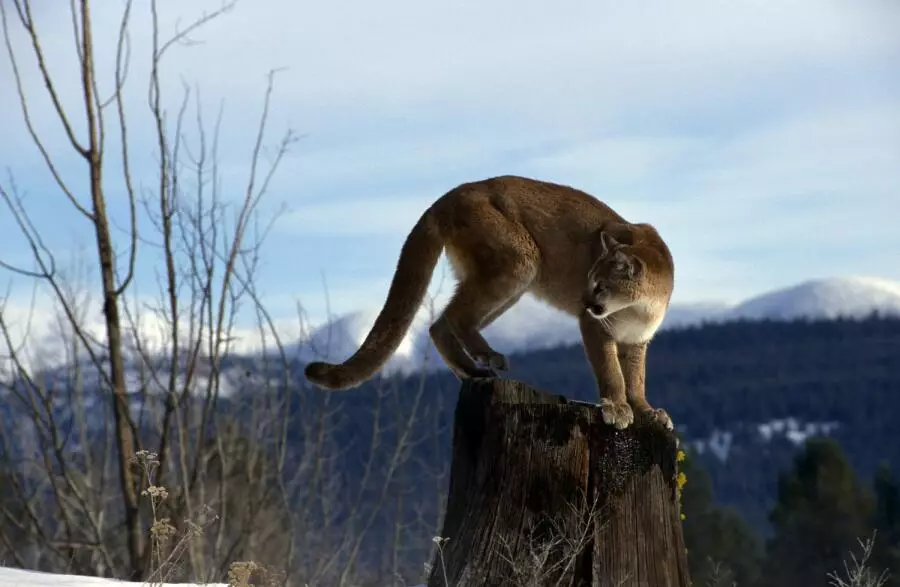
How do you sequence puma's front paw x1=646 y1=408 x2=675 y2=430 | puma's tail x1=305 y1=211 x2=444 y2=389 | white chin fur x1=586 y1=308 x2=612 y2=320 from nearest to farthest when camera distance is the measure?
puma's front paw x1=646 y1=408 x2=675 y2=430 < white chin fur x1=586 y1=308 x2=612 y2=320 < puma's tail x1=305 y1=211 x2=444 y2=389

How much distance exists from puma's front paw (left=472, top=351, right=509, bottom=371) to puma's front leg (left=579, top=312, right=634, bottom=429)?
0.43 metres

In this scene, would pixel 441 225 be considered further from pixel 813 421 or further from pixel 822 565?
pixel 813 421

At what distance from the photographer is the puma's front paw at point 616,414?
461cm

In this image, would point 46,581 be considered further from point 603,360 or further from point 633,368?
point 633,368

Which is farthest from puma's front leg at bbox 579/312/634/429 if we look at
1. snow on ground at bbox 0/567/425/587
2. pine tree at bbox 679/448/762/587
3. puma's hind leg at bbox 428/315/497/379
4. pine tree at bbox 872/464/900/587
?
pine tree at bbox 872/464/900/587

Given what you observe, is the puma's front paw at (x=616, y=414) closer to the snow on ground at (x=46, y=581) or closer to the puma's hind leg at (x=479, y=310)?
the puma's hind leg at (x=479, y=310)

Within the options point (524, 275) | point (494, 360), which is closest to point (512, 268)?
point (524, 275)

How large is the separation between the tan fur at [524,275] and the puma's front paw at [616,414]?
18.4 inches

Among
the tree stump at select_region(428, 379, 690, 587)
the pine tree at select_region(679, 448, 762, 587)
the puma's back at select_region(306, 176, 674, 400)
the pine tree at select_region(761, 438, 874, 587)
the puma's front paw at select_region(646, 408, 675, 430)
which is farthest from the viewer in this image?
the pine tree at select_region(679, 448, 762, 587)

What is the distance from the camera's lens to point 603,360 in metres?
5.26

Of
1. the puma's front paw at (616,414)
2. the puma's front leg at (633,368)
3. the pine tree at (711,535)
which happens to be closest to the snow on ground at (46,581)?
the puma's front paw at (616,414)

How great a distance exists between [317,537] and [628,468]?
22.0ft

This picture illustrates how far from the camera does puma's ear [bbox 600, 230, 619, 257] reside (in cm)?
536

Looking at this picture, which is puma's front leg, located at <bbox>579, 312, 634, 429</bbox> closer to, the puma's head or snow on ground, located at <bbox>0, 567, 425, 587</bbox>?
Result: the puma's head
